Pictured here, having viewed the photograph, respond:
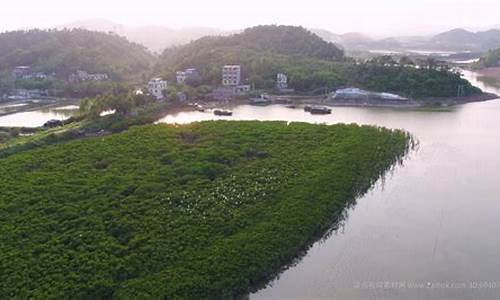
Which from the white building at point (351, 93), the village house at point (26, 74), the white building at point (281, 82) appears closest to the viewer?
the white building at point (351, 93)

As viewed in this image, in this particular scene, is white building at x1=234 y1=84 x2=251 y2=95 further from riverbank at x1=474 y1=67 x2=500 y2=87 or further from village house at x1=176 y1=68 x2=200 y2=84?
riverbank at x1=474 y1=67 x2=500 y2=87

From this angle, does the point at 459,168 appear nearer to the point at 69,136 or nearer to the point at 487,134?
the point at 487,134

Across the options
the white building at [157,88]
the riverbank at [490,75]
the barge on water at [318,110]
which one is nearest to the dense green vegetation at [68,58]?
the white building at [157,88]

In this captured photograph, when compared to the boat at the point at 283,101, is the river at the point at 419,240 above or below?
below

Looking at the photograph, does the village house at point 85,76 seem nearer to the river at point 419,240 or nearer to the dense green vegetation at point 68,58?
the dense green vegetation at point 68,58

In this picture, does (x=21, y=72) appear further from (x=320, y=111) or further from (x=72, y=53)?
(x=320, y=111)

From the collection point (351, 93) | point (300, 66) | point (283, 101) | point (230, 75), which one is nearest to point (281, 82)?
point (300, 66)

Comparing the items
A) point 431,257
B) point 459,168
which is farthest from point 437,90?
→ point 431,257
